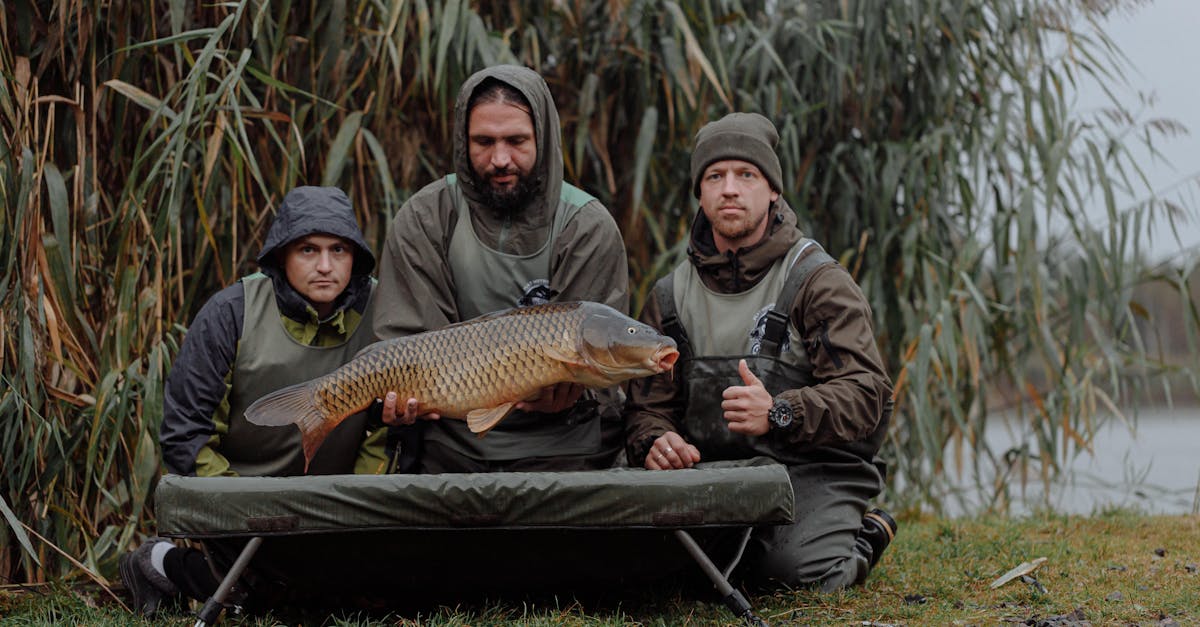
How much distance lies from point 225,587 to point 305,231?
82cm

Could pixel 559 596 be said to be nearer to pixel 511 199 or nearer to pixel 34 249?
pixel 511 199

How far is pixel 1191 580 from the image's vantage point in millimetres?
2832

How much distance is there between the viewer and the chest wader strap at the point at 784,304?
2855mm

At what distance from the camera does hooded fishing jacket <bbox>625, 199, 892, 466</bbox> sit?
2740 mm

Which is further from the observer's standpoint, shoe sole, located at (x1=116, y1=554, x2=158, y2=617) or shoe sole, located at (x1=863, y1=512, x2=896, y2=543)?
shoe sole, located at (x1=863, y1=512, x2=896, y2=543)

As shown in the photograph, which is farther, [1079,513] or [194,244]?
[1079,513]

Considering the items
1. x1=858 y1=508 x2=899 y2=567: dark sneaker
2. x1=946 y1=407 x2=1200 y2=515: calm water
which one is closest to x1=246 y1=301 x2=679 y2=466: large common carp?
x1=858 y1=508 x2=899 y2=567: dark sneaker

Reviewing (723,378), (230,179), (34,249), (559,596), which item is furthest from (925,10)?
(34,249)

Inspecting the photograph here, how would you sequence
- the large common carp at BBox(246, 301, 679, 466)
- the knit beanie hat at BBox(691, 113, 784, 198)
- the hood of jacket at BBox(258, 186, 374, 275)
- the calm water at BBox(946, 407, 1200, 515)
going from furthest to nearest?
the calm water at BBox(946, 407, 1200, 515) < the knit beanie hat at BBox(691, 113, 784, 198) < the hood of jacket at BBox(258, 186, 374, 275) < the large common carp at BBox(246, 301, 679, 466)

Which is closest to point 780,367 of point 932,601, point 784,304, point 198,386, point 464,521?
point 784,304

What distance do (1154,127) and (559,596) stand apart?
2762 mm

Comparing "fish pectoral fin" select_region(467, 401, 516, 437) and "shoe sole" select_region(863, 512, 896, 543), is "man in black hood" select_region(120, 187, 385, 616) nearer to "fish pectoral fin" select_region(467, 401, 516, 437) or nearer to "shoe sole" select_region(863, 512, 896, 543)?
"fish pectoral fin" select_region(467, 401, 516, 437)

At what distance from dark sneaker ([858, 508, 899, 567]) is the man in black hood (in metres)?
1.12

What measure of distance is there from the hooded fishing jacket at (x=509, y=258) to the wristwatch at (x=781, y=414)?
414mm
